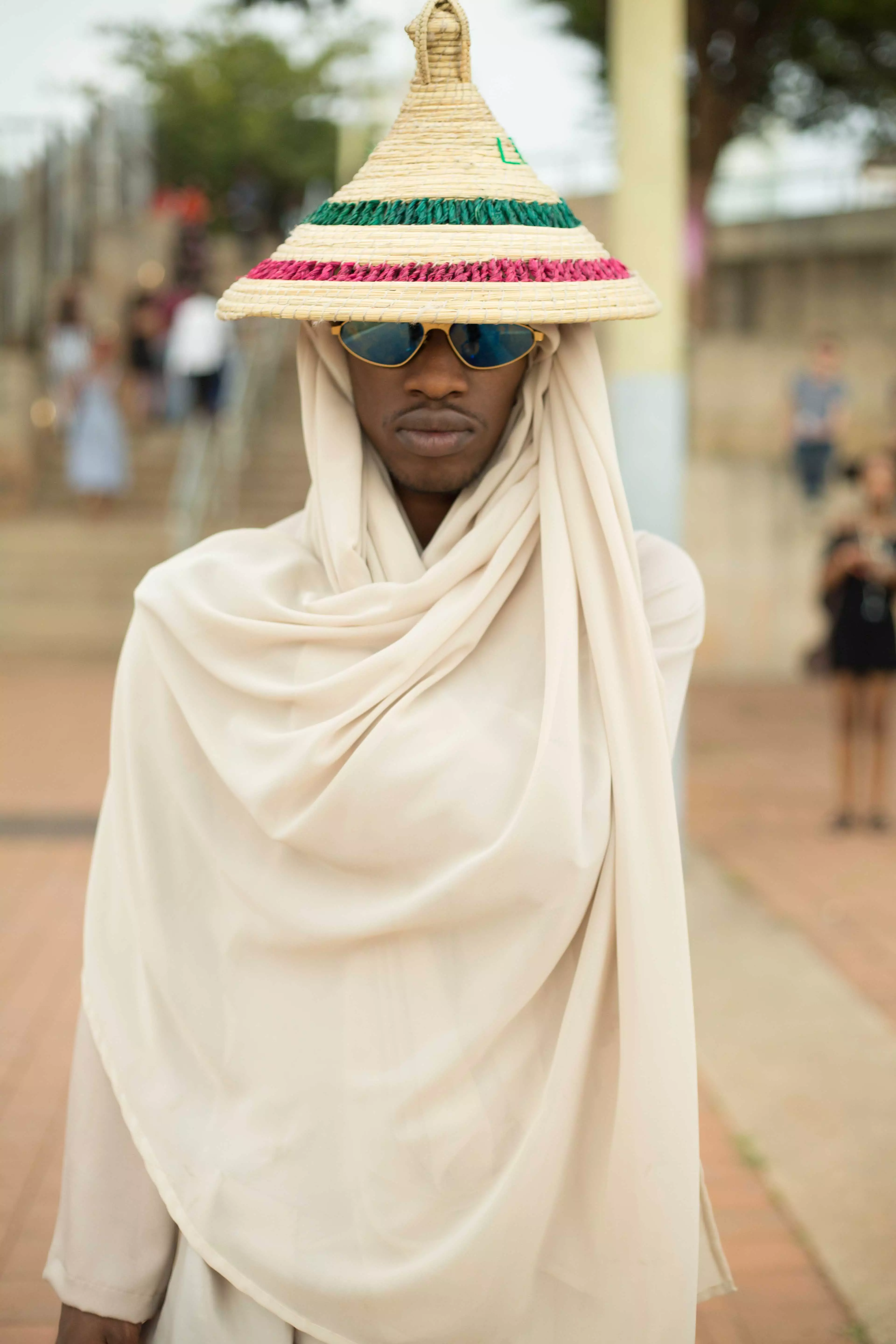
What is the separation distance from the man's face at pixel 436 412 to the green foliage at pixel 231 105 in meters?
31.7

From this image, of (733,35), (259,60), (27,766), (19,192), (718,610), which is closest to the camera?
(27,766)

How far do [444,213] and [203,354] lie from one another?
41.0 ft

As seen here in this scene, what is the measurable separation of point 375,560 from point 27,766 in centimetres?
698

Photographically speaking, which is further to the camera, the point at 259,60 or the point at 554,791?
the point at 259,60

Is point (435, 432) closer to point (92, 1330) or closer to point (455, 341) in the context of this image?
point (455, 341)

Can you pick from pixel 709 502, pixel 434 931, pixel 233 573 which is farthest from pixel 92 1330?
pixel 709 502

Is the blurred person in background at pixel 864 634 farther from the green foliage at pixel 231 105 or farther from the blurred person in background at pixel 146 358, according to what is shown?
the green foliage at pixel 231 105

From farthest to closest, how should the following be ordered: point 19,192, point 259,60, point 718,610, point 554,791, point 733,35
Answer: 1. point 259,60
2. point 733,35
3. point 19,192
4. point 718,610
5. point 554,791

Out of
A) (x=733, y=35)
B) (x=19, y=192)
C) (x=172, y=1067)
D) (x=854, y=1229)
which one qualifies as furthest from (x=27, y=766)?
(x=733, y=35)

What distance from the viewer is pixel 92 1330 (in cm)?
192

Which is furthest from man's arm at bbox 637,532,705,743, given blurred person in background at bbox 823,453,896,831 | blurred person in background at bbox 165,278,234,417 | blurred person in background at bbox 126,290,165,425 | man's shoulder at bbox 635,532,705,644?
blurred person in background at bbox 126,290,165,425

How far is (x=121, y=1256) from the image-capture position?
1938 millimetres

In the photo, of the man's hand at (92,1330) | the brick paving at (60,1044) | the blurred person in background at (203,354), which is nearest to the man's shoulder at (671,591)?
the man's hand at (92,1330)

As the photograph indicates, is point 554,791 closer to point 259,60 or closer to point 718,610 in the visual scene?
point 718,610
